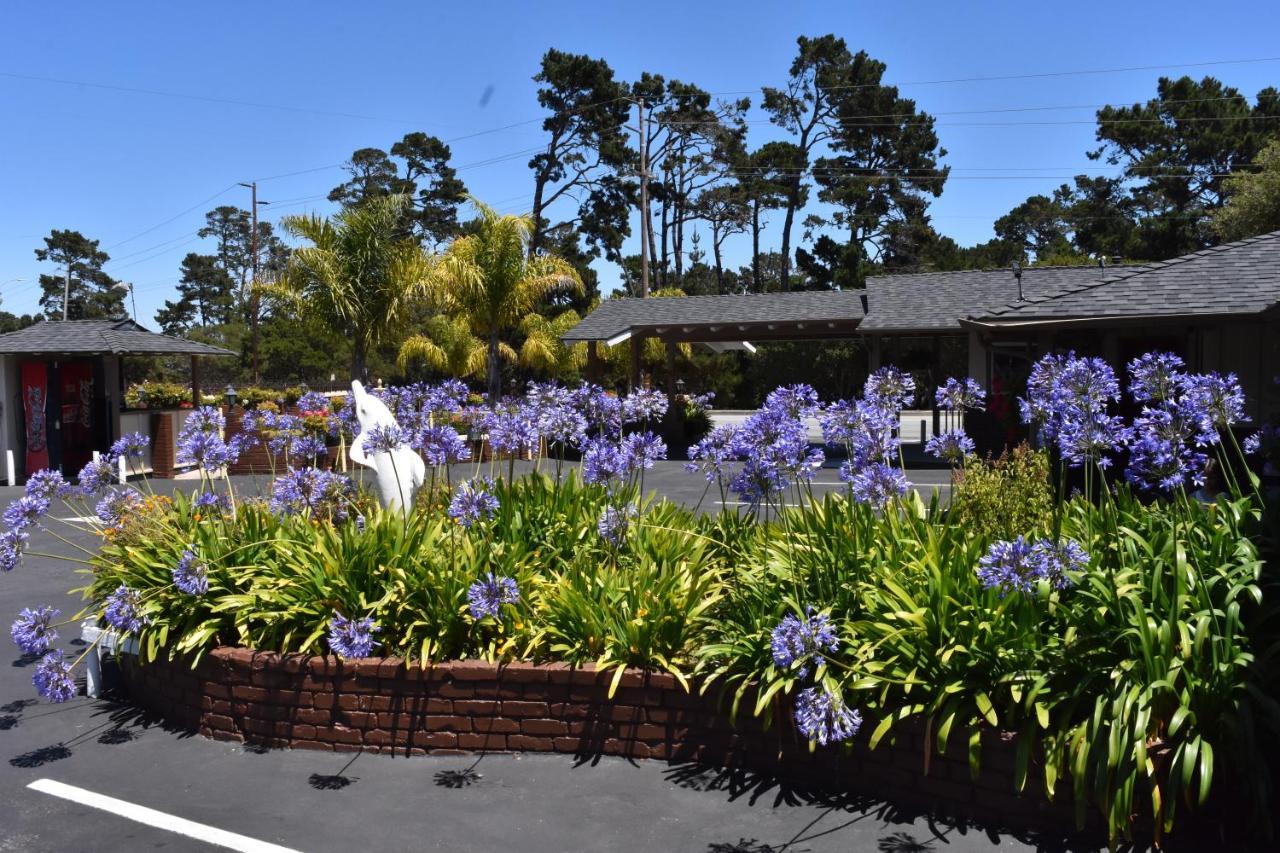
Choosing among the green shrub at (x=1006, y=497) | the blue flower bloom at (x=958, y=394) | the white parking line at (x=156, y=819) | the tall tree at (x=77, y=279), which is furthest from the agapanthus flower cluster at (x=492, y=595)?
the tall tree at (x=77, y=279)

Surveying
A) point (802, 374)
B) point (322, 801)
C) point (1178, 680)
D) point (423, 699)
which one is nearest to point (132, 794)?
point (322, 801)

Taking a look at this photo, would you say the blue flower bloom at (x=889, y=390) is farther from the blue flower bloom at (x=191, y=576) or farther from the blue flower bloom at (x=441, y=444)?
the blue flower bloom at (x=191, y=576)

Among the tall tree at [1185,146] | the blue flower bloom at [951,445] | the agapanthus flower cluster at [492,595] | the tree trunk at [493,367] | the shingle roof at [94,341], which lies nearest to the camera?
the agapanthus flower cluster at [492,595]

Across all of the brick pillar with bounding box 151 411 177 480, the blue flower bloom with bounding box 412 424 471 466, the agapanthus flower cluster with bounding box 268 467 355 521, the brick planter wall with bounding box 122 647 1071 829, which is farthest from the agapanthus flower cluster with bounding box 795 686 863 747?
the brick pillar with bounding box 151 411 177 480

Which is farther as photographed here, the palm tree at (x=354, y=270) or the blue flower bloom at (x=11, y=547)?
the palm tree at (x=354, y=270)

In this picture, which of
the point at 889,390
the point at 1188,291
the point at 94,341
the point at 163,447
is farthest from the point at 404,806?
the point at 94,341

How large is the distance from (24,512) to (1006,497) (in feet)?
20.1

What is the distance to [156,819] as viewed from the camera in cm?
460

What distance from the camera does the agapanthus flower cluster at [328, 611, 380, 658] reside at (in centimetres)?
496

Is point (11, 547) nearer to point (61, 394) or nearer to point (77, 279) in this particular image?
point (61, 394)

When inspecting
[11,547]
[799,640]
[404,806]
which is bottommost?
[404,806]

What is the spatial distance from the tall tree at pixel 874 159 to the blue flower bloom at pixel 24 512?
4378 cm

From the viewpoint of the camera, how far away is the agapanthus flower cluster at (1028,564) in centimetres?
393

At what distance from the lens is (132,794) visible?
4910 mm
